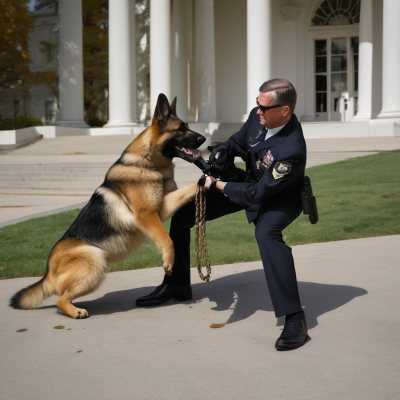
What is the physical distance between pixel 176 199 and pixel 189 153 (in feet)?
1.35

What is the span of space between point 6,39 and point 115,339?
87.2ft

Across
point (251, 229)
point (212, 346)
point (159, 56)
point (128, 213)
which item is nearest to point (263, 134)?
point (128, 213)

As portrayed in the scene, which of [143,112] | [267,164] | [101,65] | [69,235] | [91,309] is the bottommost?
[91,309]

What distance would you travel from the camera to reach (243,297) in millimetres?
4582

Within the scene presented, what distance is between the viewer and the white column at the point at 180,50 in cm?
2725

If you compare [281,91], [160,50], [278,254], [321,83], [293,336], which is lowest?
[293,336]

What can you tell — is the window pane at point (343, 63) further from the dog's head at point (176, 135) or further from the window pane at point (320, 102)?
the dog's head at point (176, 135)

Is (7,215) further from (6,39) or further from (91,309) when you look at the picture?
(6,39)

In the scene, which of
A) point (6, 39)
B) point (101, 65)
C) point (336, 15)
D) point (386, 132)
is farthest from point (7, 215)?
point (101, 65)

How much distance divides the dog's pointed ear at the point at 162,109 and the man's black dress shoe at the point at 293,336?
1817 millimetres

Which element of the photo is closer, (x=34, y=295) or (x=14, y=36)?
(x=34, y=295)

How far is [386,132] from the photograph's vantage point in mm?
20750

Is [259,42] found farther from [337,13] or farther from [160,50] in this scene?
[337,13]

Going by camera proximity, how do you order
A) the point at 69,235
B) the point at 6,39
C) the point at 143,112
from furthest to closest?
the point at 143,112 → the point at 6,39 → the point at 69,235
